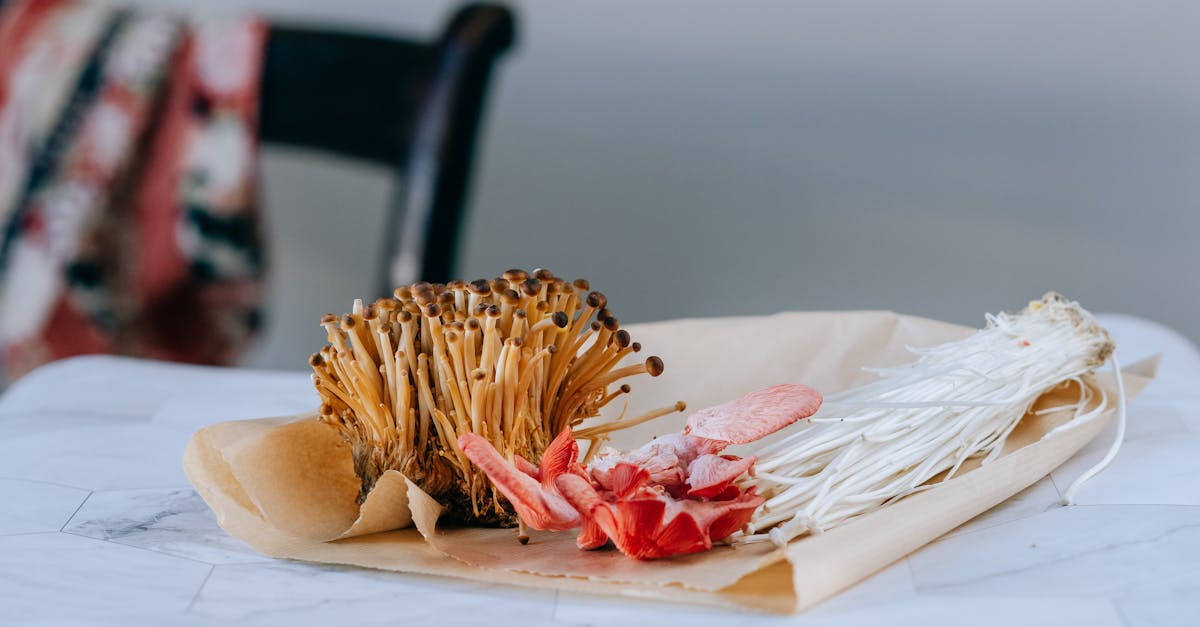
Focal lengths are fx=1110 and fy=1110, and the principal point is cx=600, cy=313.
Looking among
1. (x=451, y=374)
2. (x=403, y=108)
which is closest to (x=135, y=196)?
(x=403, y=108)

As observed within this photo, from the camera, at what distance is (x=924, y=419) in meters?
0.70

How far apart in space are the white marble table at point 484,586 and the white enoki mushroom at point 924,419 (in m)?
0.05

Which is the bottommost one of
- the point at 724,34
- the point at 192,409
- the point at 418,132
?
the point at 192,409

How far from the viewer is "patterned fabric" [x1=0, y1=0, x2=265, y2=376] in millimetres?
1634

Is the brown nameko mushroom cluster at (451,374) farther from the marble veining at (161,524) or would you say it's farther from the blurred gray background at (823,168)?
the blurred gray background at (823,168)

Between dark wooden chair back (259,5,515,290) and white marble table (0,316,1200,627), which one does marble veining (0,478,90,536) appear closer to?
white marble table (0,316,1200,627)

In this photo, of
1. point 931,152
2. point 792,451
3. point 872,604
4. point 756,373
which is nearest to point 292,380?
point 756,373

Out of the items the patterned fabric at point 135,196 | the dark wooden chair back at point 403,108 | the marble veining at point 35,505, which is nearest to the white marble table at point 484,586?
the marble veining at point 35,505

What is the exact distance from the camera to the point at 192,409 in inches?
37.1

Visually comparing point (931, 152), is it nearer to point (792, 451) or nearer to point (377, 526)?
point (792, 451)

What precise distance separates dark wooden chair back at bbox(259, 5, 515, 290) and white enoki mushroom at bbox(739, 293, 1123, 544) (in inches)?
30.0

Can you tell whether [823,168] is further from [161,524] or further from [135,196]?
[161,524]

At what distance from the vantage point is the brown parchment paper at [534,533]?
20.1 inches

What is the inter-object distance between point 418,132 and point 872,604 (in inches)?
47.0
